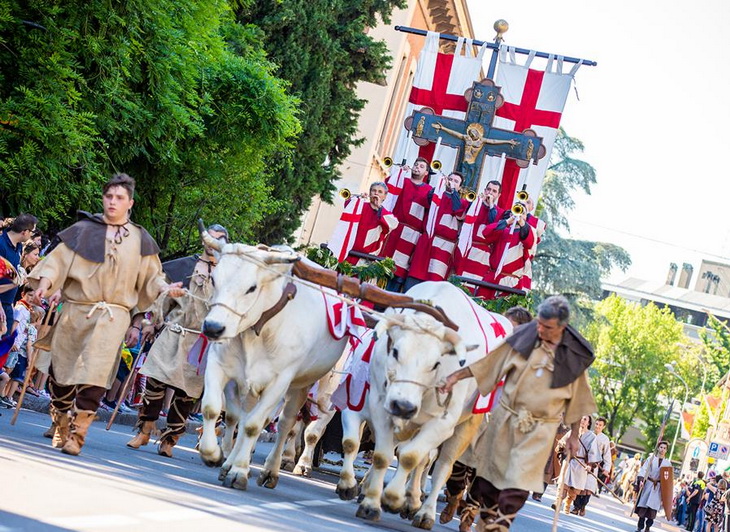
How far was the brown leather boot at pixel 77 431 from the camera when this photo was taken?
10.8 m

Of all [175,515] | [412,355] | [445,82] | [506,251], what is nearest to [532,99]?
[445,82]

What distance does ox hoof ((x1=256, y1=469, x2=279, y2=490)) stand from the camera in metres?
12.2

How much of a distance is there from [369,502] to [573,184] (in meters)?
44.8

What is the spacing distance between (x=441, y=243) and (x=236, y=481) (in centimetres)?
722

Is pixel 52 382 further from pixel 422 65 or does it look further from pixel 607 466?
pixel 607 466

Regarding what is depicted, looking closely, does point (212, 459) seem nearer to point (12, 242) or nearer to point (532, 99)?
point (12, 242)

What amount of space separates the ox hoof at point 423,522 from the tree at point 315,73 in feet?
51.2

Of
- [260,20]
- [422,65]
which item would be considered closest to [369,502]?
[422,65]

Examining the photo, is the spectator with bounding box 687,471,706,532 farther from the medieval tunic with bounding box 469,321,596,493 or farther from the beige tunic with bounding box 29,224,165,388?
the beige tunic with bounding box 29,224,165,388

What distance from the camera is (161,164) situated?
2231 cm

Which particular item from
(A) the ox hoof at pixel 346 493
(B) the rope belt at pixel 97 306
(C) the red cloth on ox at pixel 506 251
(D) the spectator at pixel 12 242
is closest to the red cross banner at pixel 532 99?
(C) the red cloth on ox at pixel 506 251

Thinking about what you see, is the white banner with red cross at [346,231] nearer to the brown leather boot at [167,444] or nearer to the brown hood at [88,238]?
the brown leather boot at [167,444]

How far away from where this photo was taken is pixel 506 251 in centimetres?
1786

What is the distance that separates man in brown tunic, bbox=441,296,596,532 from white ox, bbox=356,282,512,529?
84cm
